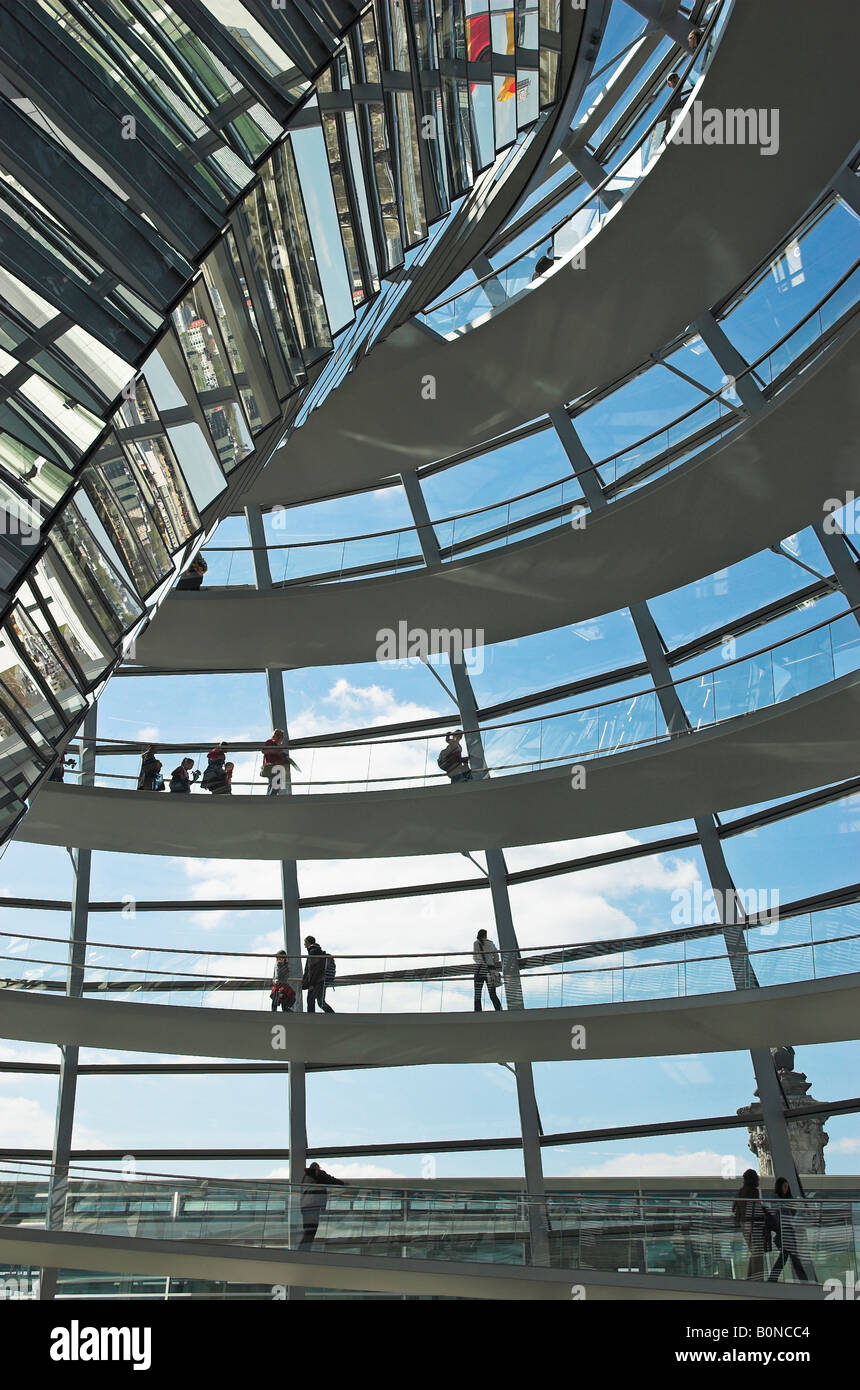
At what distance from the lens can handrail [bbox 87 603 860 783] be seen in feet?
50.9

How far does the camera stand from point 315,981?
18.4 m

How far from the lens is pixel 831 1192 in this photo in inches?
632

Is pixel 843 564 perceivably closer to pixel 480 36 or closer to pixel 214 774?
pixel 480 36

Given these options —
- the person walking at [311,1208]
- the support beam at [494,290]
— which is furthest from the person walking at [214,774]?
the support beam at [494,290]

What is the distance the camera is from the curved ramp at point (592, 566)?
1302cm

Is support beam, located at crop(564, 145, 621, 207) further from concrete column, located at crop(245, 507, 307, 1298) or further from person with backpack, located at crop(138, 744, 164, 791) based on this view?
person with backpack, located at crop(138, 744, 164, 791)

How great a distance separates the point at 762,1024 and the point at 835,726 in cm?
407

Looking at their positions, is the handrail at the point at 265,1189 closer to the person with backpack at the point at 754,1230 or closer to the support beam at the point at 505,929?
the support beam at the point at 505,929

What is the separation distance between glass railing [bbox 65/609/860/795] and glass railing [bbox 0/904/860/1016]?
9.47ft

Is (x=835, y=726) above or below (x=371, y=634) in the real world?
below

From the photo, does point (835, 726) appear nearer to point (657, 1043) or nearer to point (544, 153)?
point (657, 1043)

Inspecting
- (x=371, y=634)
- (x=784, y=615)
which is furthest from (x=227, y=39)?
(x=784, y=615)

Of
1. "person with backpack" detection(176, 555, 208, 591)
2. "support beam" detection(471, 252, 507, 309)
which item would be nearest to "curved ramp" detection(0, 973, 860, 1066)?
"person with backpack" detection(176, 555, 208, 591)

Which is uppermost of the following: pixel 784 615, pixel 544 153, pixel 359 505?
pixel 359 505
